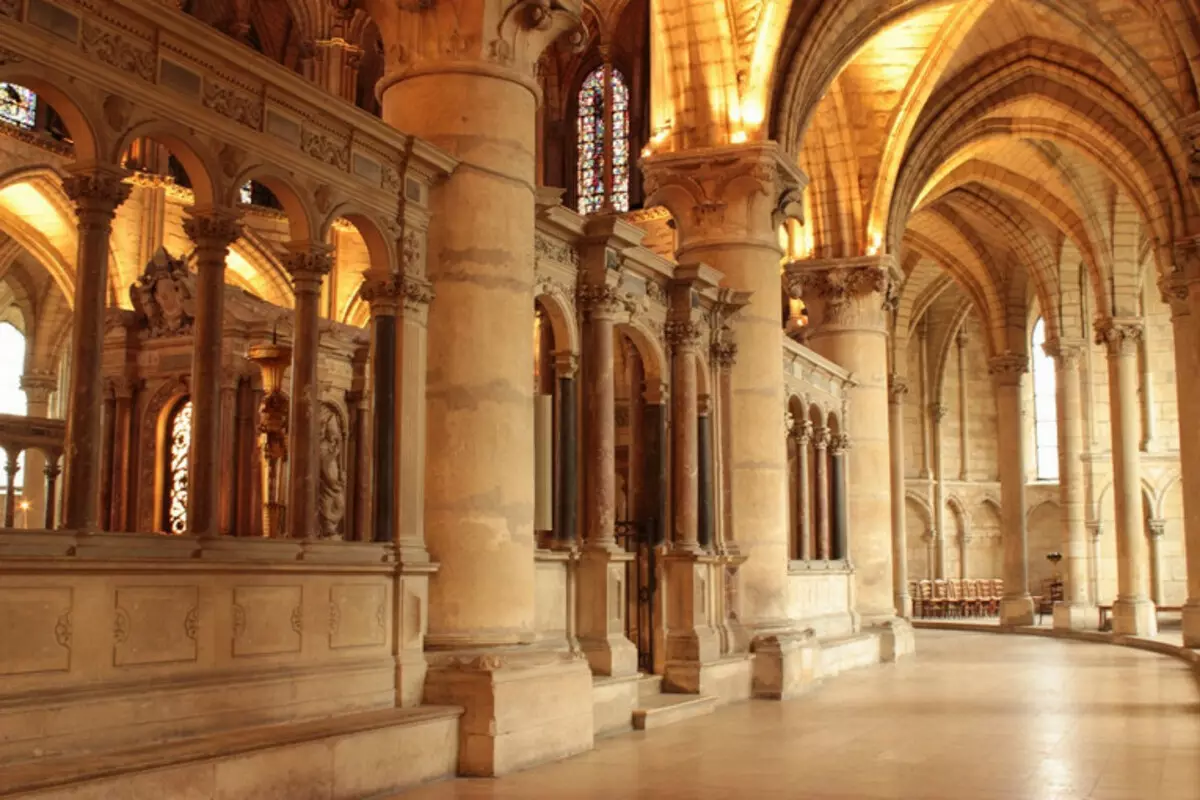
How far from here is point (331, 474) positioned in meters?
14.5

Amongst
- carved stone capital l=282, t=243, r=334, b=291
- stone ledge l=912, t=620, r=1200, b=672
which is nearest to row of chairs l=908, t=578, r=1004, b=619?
stone ledge l=912, t=620, r=1200, b=672

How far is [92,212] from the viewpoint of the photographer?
7246 mm

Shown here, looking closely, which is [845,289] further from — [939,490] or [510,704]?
[939,490]

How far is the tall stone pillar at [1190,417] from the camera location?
20469 mm

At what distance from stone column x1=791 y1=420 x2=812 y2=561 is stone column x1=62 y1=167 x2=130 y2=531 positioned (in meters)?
13.2

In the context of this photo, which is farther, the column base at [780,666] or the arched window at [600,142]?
the arched window at [600,142]

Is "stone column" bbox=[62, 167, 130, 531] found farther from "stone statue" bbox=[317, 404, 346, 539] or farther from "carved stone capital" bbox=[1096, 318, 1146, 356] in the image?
"carved stone capital" bbox=[1096, 318, 1146, 356]

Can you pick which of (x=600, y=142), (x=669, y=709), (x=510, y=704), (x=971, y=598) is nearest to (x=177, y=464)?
(x=669, y=709)

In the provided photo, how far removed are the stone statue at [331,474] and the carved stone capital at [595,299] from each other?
11.4 ft

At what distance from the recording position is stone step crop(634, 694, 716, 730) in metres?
11.5

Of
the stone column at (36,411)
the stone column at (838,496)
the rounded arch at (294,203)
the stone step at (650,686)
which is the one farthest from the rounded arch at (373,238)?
the stone column at (36,411)

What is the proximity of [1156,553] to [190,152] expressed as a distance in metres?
31.5

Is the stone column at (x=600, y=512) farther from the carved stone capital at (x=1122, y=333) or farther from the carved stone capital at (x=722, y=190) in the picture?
the carved stone capital at (x=1122, y=333)

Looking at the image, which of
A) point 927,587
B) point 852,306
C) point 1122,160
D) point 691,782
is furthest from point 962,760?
point 927,587
